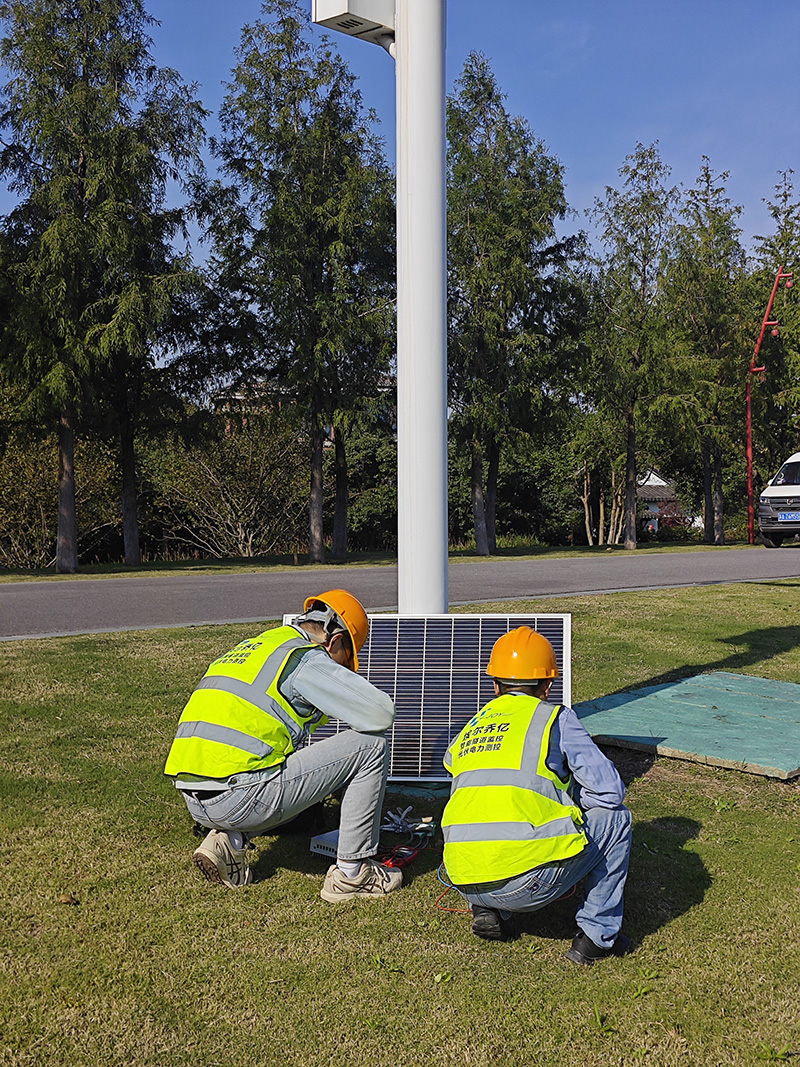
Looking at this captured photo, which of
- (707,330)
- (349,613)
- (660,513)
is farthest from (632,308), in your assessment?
(349,613)

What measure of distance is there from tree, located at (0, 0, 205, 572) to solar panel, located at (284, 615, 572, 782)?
17.8 meters

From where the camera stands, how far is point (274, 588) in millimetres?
16375

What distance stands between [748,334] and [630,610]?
79.0 ft

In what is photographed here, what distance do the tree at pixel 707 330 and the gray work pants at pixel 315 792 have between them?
99.3 feet

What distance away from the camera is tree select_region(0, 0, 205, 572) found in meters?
22.0

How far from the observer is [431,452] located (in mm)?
5688

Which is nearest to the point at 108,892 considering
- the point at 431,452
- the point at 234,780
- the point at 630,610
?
the point at 234,780

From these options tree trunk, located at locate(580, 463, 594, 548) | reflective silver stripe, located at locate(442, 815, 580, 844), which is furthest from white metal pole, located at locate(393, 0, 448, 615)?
tree trunk, located at locate(580, 463, 594, 548)

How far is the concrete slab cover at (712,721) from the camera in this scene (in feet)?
19.0

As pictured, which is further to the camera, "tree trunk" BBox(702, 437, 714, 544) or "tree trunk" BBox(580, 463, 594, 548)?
"tree trunk" BBox(580, 463, 594, 548)

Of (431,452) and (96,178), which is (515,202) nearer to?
(96,178)

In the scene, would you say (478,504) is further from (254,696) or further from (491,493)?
(254,696)

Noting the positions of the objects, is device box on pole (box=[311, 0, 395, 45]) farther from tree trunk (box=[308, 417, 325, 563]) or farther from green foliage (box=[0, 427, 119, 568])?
green foliage (box=[0, 427, 119, 568])

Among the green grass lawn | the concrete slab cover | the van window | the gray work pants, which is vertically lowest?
the green grass lawn
